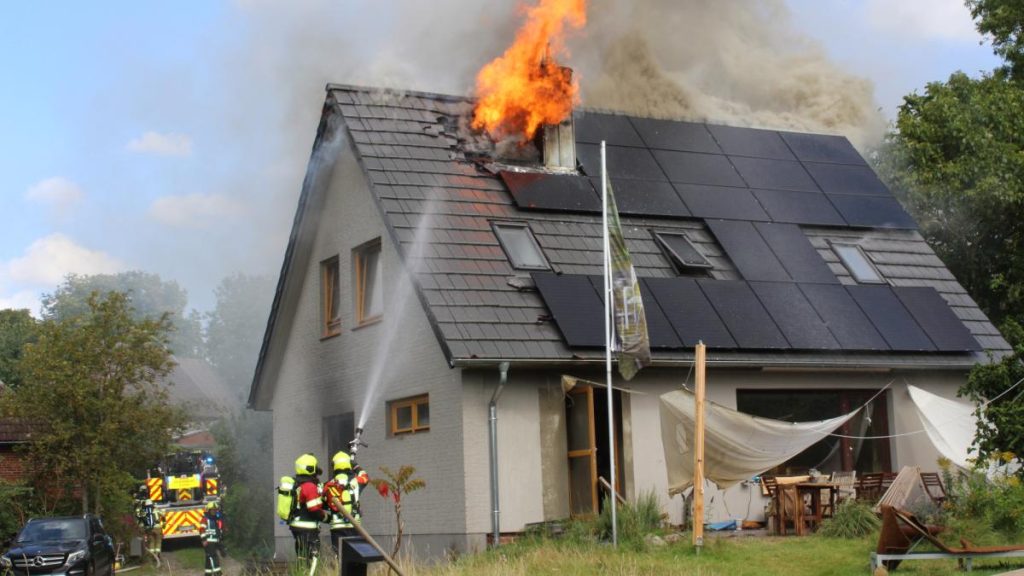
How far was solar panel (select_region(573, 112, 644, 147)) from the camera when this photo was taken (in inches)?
830

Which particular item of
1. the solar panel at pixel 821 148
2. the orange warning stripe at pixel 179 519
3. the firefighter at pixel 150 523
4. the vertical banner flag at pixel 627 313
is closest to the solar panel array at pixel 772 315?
the vertical banner flag at pixel 627 313

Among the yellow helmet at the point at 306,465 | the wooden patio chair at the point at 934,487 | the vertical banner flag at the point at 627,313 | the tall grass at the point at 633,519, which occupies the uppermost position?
the vertical banner flag at the point at 627,313

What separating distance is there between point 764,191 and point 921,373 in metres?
4.23

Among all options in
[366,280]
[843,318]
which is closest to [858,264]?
[843,318]

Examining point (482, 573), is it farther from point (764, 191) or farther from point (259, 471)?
point (259, 471)

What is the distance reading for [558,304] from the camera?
17.4 metres

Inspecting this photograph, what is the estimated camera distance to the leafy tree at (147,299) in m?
81.4

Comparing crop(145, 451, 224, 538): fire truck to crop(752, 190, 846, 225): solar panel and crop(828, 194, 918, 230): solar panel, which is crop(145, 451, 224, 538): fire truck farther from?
crop(828, 194, 918, 230): solar panel

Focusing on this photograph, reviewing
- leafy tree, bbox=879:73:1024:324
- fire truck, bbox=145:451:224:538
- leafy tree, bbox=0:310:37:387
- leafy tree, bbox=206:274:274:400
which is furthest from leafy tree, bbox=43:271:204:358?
leafy tree, bbox=879:73:1024:324

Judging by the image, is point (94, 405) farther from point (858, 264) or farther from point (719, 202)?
point (858, 264)

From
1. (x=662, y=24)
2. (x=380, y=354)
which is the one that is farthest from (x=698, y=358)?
(x=662, y=24)

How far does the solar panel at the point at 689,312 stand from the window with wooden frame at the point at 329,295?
5738 mm

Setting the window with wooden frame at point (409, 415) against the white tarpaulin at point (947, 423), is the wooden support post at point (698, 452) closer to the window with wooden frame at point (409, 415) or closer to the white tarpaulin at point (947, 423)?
the window with wooden frame at point (409, 415)

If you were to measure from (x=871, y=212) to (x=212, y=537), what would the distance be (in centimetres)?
1259
